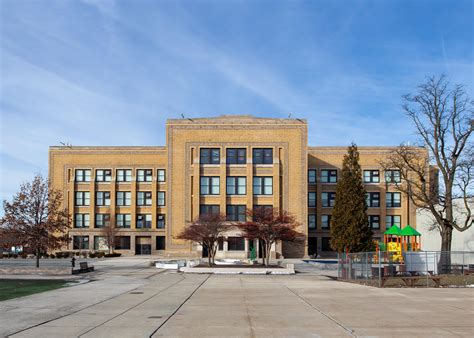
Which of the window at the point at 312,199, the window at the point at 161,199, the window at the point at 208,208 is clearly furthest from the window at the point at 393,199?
the window at the point at 161,199

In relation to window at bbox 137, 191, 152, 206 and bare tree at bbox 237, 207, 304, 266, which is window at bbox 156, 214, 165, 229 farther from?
bare tree at bbox 237, 207, 304, 266

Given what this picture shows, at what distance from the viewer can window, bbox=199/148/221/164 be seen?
7031cm

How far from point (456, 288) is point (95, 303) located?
1891cm

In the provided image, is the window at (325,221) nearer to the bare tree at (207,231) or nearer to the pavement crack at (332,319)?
the bare tree at (207,231)

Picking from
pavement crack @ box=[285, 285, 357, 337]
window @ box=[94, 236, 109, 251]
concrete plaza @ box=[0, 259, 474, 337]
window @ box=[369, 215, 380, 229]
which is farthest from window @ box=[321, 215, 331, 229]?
pavement crack @ box=[285, 285, 357, 337]

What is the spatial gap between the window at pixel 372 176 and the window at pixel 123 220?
34.3 meters

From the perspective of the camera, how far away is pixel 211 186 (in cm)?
6981

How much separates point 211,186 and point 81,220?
77.7 feet

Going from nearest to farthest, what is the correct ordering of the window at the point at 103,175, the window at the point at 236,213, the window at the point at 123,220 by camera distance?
the window at the point at 236,213
the window at the point at 123,220
the window at the point at 103,175

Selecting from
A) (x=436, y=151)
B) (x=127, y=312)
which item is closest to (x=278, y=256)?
(x=436, y=151)

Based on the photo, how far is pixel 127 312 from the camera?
736 inches

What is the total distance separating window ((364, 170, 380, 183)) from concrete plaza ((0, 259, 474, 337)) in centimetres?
5226

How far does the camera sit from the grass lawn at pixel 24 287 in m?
24.7

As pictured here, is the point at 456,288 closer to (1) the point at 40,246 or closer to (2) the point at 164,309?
(2) the point at 164,309
